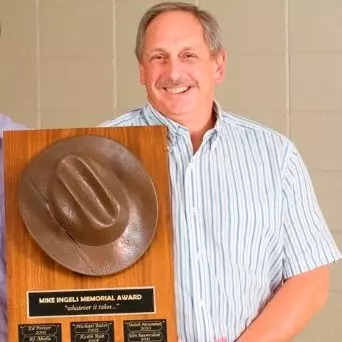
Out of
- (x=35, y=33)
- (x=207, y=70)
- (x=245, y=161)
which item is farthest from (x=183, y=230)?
(x=35, y=33)

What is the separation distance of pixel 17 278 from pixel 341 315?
1009 mm

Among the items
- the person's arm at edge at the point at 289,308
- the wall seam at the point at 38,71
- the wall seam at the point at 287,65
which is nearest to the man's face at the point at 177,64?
the person's arm at edge at the point at 289,308

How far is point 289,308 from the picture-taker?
4.35 feet

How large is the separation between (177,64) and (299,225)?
1.07ft

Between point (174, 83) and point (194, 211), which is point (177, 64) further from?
point (194, 211)

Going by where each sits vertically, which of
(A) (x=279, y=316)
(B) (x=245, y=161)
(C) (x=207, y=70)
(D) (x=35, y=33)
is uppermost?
(D) (x=35, y=33)

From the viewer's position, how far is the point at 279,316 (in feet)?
4.31

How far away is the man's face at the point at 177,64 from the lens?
132cm

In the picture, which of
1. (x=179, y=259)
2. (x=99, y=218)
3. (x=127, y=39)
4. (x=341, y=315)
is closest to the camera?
(x=99, y=218)

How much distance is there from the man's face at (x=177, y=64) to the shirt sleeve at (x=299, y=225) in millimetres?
188

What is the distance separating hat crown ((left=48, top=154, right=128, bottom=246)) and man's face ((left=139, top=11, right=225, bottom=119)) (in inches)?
9.7

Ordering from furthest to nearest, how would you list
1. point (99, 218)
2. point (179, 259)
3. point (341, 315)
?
point (341, 315)
point (179, 259)
point (99, 218)

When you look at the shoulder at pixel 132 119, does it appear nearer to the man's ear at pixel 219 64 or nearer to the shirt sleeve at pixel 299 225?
the man's ear at pixel 219 64

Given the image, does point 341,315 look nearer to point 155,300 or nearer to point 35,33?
point 155,300
